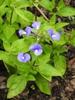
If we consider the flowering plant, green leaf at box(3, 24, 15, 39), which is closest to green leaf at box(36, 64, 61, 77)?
the flowering plant

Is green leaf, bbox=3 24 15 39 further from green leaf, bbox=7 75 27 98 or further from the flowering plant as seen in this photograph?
green leaf, bbox=7 75 27 98

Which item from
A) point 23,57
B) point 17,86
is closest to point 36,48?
point 23,57

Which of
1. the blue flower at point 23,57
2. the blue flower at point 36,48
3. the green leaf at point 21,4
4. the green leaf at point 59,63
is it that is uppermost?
the green leaf at point 21,4

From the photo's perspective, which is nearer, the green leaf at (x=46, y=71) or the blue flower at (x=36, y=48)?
the blue flower at (x=36, y=48)

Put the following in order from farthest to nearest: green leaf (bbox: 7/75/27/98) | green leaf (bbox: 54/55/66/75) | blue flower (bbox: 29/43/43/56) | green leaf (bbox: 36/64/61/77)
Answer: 1. green leaf (bbox: 54/55/66/75)
2. green leaf (bbox: 7/75/27/98)
3. green leaf (bbox: 36/64/61/77)
4. blue flower (bbox: 29/43/43/56)

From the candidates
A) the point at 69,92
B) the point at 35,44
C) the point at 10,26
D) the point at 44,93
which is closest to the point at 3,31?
the point at 10,26

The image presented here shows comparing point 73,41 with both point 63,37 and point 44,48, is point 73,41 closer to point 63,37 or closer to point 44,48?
point 63,37

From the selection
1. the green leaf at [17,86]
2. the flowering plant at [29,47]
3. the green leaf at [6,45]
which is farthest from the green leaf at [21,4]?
the green leaf at [17,86]

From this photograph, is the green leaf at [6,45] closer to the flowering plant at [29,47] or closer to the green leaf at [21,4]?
the flowering plant at [29,47]
